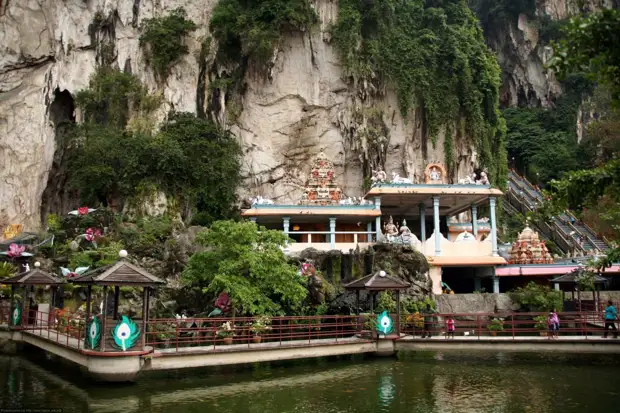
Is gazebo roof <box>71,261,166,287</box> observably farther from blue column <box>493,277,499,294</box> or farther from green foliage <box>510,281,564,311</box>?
blue column <box>493,277,499,294</box>

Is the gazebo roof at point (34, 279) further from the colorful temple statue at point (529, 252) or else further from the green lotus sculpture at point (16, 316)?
the colorful temple statue at point (529, 252)

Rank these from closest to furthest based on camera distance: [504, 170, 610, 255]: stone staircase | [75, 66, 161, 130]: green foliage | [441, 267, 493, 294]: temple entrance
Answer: [441, 267, 493, 294]: temple entrance
[75, 66, 161, 130]: green foliage
[504, 170, 610, 255]: stone staircase

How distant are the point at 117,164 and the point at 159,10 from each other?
1067 cm

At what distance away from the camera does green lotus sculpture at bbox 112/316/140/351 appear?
1245 cm

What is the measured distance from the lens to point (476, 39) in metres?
36.8

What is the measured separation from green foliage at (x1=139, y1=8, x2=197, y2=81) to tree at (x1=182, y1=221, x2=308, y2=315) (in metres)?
16.9

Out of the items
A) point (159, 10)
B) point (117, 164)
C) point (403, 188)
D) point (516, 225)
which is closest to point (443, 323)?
point (403, 188)

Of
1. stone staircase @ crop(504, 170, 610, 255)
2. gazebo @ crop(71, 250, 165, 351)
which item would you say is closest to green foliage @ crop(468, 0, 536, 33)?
stone staircase @ crop(504, 170, 610, 255)

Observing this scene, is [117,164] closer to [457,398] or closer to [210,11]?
[210,11]

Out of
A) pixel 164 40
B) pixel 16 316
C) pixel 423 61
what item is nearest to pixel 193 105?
pixel 164 40

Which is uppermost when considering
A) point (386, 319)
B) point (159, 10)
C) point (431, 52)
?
point (159, 10)

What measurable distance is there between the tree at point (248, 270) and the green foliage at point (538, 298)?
31.1 feet

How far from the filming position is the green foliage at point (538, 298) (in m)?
20.6

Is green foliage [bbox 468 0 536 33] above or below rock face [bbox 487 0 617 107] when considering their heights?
above
